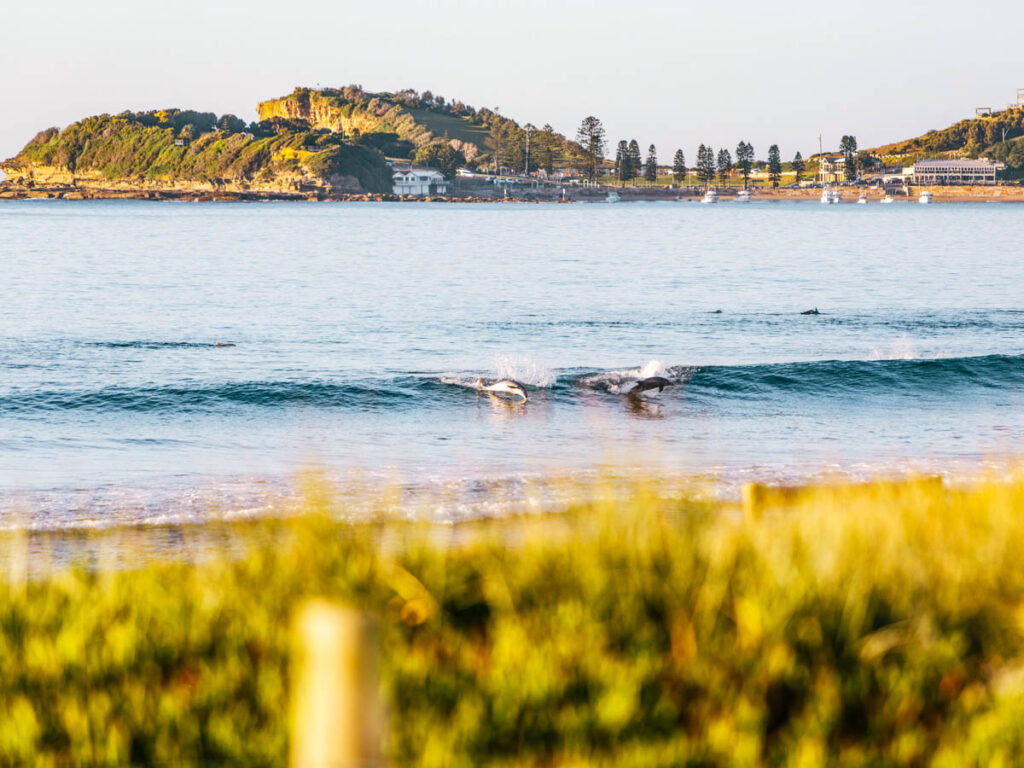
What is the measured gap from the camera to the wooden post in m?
2.54

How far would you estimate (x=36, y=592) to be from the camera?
17.3ft

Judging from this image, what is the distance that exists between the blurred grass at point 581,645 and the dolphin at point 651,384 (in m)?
14.3

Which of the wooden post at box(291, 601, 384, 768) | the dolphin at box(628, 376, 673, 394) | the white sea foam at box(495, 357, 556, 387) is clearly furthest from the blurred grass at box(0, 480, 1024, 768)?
the white sea foam at box(495, 357, 556, 387)

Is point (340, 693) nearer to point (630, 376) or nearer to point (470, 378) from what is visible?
point (470, 378)

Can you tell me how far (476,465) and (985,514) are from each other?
7978mm

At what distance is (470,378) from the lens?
21.0m

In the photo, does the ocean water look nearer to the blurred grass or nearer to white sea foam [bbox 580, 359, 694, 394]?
white sea foam [bbox 580, 359, 694, 394]

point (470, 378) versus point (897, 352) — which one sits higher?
point (470, 378)

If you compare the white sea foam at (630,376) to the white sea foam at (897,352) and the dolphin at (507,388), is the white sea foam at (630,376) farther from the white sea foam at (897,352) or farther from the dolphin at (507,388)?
the white sea foam at (897,352)

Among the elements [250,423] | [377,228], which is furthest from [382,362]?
[377,228]

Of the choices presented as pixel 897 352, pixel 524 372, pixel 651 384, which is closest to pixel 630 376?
pixel 651 384

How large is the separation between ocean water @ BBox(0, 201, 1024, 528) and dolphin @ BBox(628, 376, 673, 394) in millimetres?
340

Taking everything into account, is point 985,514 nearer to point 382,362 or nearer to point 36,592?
point 36,592

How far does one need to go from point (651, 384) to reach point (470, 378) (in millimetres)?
3410
